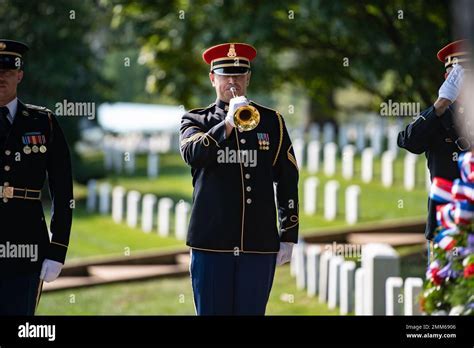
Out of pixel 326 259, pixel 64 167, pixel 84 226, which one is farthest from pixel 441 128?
pixel 84 226

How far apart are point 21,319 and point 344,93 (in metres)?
27.0

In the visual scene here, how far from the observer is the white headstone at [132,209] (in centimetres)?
1802

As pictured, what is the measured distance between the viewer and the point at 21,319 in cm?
716

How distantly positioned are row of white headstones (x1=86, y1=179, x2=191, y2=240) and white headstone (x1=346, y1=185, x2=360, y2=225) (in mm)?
2257

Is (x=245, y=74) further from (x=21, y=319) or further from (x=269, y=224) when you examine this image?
(x=21, y=319)

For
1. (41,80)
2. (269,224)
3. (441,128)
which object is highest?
(41,80)

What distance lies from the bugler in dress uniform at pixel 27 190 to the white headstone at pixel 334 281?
461 centimetres

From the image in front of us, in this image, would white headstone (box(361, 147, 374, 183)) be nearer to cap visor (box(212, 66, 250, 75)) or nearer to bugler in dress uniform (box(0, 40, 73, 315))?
cap visor (box(212, 66, 250, 75))

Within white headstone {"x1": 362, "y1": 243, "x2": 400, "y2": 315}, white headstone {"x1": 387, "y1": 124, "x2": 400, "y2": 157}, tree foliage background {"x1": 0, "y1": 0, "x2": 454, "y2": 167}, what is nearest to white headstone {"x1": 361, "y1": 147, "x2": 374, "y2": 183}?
white headstone {"x1": 387, "y1": 124, "x2": 400, "y2": 157}

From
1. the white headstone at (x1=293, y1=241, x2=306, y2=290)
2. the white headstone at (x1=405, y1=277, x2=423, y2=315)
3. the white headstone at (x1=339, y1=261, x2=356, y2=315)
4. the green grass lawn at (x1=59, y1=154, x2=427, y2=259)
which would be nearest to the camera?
the white headstone at (x1=405, y1=277, x2=423, y2=315)

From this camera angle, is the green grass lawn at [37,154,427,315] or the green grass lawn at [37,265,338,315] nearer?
the green grass lawn at [37,265,338,315]

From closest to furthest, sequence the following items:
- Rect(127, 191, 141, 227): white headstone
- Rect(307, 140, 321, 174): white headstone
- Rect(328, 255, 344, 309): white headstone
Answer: Rect(328, 255, 344, 309): white headstone < Rect(127, 191, 141, 227): white headstone < Rect(307, 140, 321, 174): white headstone

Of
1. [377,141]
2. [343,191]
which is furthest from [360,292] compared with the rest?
[377,141]

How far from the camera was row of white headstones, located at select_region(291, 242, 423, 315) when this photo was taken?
918 centimetres
